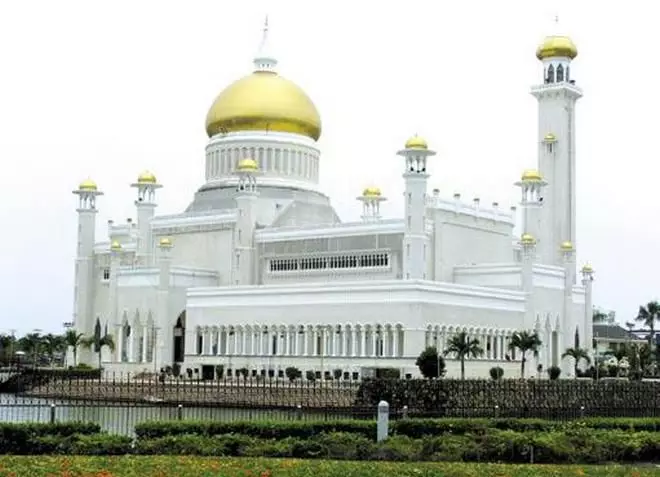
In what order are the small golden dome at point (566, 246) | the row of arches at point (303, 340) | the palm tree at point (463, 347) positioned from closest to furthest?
the palm tree at point (463, 347)
the row of arches at point (303, 340)
the small golden dome at point (566, 246)

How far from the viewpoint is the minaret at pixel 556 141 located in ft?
220

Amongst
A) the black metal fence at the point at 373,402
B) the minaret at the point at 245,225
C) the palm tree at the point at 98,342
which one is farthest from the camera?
the minaret at the point at 245,225

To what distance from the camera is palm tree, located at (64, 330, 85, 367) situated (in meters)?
66.7

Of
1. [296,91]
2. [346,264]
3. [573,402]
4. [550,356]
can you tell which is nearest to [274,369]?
[346,264]

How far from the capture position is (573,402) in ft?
115

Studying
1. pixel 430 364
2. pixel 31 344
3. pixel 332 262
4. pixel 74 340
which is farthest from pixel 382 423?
pixel 31 344

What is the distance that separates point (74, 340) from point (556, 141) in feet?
105

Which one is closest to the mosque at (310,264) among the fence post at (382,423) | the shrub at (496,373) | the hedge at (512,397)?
the shrub at (496,373)

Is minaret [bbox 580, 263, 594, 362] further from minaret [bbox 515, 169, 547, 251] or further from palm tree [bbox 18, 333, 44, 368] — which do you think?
palm tree [bbox 18, 333, 44, 368]

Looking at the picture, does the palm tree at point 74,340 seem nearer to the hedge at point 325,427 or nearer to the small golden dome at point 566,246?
the small golden dome at point 566,246

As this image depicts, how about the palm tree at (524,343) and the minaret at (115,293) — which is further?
the minaret at (115,293)

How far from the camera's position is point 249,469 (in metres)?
15.1

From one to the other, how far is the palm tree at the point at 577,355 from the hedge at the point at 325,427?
37.7 m

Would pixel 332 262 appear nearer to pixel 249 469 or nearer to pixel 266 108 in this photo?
pixel 266 108
